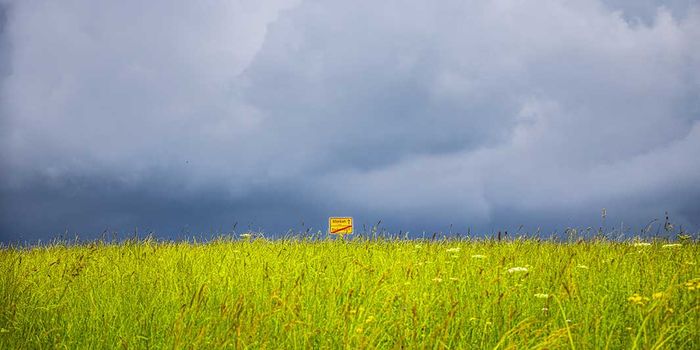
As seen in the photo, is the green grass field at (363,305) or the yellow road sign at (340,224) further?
the yellow road sign at (340,224)

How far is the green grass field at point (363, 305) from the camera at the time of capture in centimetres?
366

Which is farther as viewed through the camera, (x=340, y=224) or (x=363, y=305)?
(x=340, y=224)

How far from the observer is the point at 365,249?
9062mm

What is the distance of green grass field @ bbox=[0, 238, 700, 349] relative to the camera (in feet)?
12.0

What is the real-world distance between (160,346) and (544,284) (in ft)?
12.5

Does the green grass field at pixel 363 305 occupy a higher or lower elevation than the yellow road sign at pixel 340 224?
lower

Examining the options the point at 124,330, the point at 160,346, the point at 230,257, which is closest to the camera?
the point at 160,346

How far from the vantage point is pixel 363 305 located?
425 centimetres

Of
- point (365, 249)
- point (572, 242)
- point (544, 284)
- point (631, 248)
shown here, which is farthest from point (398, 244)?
point (544, 284)

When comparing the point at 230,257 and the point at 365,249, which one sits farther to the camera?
the point at 365,249

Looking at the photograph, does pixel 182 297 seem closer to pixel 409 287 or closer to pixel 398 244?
pixel 409 287

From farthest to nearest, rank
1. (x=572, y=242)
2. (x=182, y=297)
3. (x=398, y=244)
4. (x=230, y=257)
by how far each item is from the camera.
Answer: (x=398, y=244), (x=572, y=242), (x=230, y=257), (x=182, y=297)

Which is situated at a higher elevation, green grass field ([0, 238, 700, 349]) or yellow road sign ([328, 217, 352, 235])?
yellow road sign ([328, 217, 352, 235])

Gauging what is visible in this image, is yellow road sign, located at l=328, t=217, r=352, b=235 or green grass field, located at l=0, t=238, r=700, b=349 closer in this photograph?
green grass field, located at l=0, t=238, r=700, b=349
